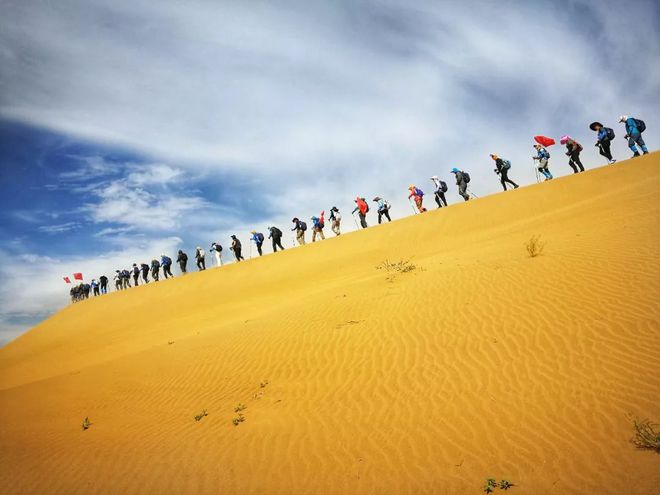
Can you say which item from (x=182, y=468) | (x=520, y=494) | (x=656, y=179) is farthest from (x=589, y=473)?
(x=656, y=179)

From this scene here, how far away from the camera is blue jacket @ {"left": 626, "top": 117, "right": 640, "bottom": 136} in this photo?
14508 millimetres

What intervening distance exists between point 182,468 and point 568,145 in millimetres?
19857

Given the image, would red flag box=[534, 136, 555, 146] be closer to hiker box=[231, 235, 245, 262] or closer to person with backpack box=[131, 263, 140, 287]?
hiker box=[231, 235, 245, 262]

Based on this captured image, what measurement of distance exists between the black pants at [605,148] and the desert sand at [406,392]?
4.73 meters

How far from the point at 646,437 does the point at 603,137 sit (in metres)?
16.9

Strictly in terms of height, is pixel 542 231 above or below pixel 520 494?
above

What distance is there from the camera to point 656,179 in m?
13.2

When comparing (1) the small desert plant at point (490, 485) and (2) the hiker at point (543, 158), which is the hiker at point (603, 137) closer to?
(2) the hiker at point (543, 158)

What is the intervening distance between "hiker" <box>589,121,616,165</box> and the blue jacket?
1.70 ft

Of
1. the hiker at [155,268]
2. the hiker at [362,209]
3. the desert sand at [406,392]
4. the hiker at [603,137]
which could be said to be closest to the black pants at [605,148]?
the hiker at [603,137]

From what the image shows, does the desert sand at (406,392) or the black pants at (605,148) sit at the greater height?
the black pants at (605,148)

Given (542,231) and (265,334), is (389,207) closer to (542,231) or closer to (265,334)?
(542,231)

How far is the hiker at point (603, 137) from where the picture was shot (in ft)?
49.9

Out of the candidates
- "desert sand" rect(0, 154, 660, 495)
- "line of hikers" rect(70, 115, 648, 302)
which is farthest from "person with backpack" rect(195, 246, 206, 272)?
"desert sand" rect(0, 154, 660, 495)
